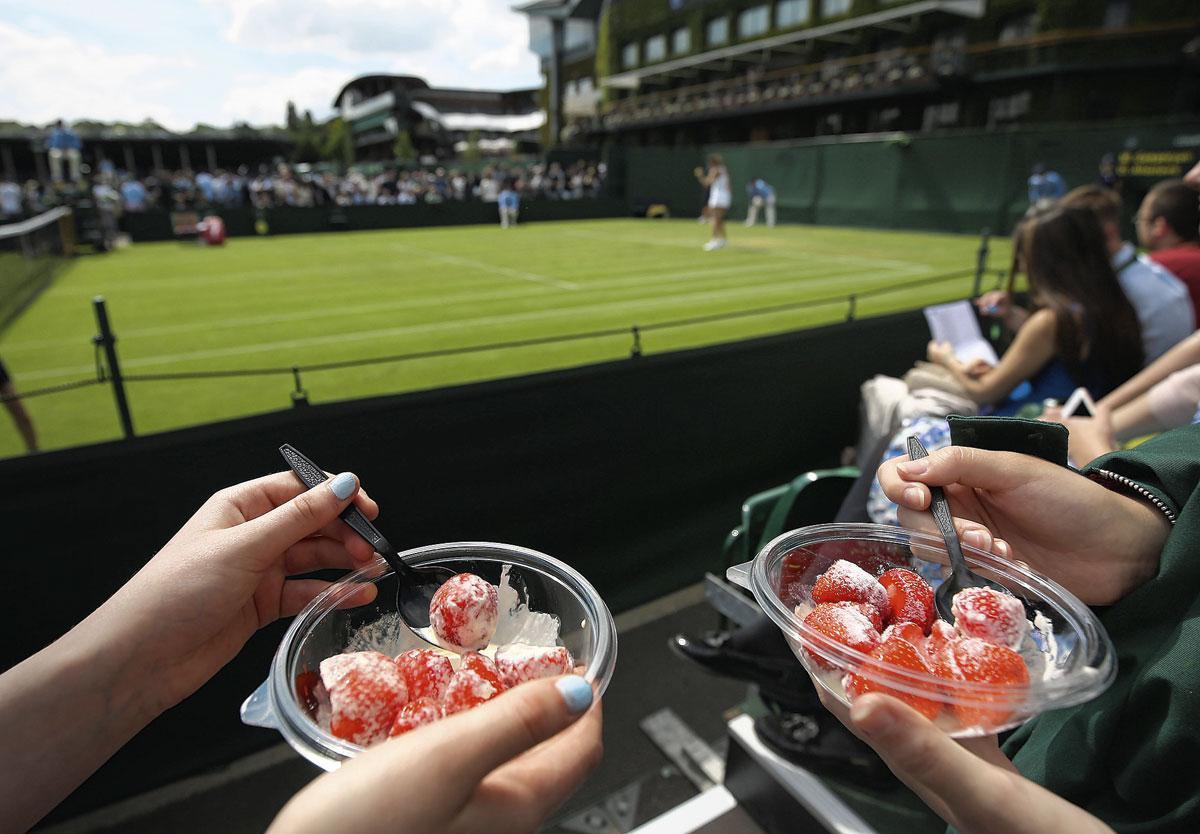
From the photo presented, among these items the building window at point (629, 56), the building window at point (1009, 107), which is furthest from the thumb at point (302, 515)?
the building window at point (629, 56)

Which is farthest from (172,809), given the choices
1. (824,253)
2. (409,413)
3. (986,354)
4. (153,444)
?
(824,253)

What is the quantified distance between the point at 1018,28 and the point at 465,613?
39.1 meters

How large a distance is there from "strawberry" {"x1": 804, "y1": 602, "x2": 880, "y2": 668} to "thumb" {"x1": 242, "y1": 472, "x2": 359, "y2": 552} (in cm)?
83

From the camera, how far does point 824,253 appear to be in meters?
15.7

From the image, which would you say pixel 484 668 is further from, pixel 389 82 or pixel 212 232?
pixel 389 82

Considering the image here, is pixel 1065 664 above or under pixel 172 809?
above

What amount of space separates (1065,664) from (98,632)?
154cm

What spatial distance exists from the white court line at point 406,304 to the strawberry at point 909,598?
10071 mm

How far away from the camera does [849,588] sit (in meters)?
1.17

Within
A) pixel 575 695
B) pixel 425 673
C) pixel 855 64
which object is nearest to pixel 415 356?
pixel 425 673

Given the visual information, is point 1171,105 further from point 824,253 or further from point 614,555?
point 614,555

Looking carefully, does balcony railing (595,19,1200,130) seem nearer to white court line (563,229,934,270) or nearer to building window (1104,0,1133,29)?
building window (1104,0,1133,29)

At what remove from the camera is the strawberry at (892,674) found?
3.01ft

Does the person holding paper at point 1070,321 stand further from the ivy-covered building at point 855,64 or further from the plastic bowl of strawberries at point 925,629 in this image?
the ivy-covered building at point 855,64
